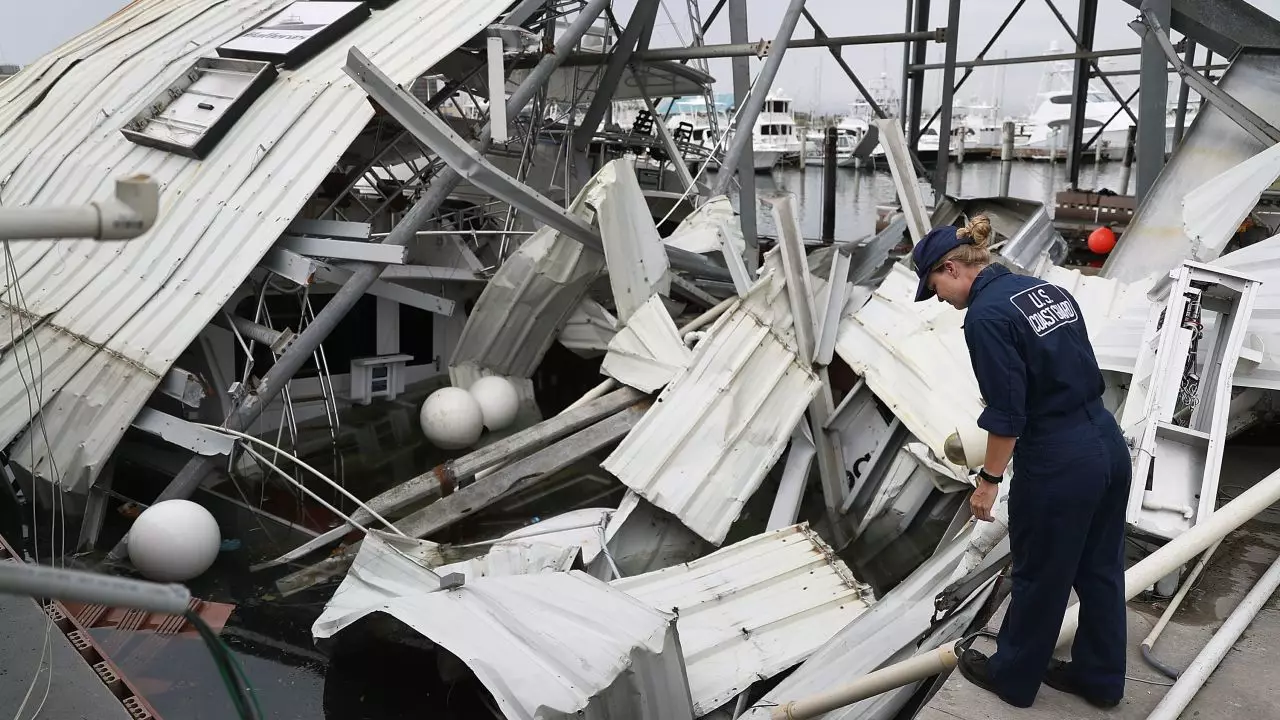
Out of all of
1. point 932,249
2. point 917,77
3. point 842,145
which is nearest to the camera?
point 932,249

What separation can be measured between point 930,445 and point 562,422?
3106 mm

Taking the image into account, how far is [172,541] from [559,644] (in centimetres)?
396

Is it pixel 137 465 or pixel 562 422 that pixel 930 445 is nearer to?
pixel 562 422

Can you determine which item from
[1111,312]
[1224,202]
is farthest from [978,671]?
[1224,202]

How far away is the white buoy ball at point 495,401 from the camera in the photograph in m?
10.5

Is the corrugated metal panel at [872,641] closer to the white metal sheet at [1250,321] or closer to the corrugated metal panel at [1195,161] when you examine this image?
the white metal sheet at [1250,321]

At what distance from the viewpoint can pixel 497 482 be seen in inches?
319

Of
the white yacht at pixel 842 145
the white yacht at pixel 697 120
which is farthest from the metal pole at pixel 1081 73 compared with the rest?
the white yacht at pixel 842 145

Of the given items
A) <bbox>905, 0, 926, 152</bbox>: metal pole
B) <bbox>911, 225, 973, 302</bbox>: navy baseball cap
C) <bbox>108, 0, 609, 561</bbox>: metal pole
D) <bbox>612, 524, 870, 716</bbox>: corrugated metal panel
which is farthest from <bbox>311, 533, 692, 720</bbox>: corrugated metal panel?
<bbox>905, 0, 926, 152</bbox>: metal pole

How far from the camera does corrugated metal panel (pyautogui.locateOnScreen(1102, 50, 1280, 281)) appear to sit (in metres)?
9.26

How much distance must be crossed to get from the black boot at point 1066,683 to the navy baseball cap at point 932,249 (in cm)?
165

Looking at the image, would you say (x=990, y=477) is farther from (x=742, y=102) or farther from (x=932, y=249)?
(x=742, y=102)

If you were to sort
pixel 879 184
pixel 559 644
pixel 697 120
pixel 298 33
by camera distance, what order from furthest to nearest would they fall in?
pixel 879 184
pixel 697 120
pixel 298 33
pixel 559 644

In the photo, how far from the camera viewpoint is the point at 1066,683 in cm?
411
